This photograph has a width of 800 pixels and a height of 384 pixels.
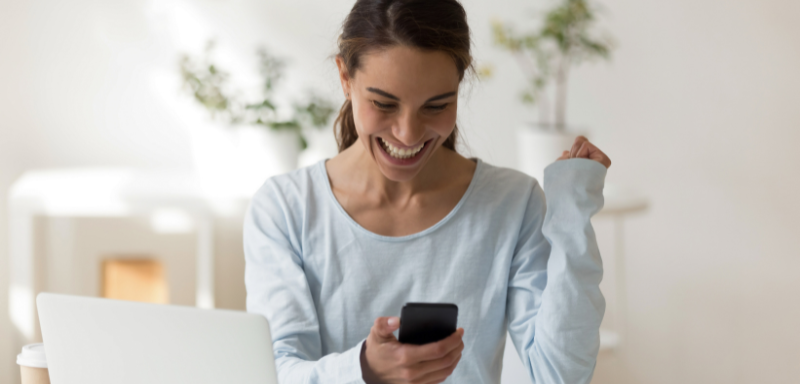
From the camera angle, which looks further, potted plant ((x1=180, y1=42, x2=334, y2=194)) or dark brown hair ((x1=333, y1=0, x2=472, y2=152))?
potted plant ((x1=180, y1=42, x2=334, y2=194))

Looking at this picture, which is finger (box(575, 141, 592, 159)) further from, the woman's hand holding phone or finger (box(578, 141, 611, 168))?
the woman's hand holding phone

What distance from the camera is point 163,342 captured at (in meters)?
0.65

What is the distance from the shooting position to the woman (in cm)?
91

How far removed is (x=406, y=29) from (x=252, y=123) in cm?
98

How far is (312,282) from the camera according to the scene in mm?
1049

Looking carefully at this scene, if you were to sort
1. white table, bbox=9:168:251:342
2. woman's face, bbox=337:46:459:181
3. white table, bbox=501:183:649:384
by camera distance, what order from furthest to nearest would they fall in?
1. white table, bbox=9:168:251:342
2. white table, bbox=501:183:649:384
3. woman's face, bbox=337:46:459:181

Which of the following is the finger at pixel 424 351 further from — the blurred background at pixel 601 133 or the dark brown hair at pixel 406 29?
the blurred background at pixel 601 133

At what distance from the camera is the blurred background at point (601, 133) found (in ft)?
6.57

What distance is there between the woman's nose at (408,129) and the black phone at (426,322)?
26 cm

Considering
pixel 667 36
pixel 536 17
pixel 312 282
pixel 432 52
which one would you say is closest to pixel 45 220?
pixel 312 282

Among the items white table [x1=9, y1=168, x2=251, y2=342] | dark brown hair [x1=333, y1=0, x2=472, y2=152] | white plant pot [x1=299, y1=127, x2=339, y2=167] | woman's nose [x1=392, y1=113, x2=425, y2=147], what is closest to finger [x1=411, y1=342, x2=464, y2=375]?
woman's nose [x1=392, y1=113, x2=425, y2=147]

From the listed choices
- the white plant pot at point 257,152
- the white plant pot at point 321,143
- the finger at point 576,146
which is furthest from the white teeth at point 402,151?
the white plant pot at point 321,143

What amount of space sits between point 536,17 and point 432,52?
1.32 metres

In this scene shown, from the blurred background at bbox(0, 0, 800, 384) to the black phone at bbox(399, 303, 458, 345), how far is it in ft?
4.06
